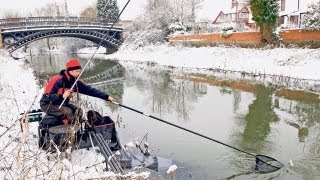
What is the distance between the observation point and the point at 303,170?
7109mm

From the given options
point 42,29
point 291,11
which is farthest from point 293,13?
point 42,29

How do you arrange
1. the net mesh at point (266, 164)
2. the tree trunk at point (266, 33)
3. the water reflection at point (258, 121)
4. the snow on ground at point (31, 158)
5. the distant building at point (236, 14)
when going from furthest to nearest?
the distant building at point (236, 14) < the tree trunk at point (266, 33) < the water reflection at point (258, 121) < the net mesh at point (266, 164) < the snow on ground at point (31, 158)

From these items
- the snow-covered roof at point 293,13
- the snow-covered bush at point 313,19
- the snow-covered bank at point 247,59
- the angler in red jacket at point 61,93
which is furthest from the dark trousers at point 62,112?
the snow-covered roof at point 293,13

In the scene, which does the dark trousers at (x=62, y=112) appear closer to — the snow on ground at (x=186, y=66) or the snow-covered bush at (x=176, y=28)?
the snow on ground at (x=186, y=66)

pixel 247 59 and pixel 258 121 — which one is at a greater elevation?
pixel 247 59

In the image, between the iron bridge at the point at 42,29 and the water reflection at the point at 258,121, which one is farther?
the iron bridge at the point at 42,29

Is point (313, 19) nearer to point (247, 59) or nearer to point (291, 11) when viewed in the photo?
point (247, 59)

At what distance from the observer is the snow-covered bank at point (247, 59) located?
19.3m

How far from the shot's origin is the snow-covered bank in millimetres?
19312

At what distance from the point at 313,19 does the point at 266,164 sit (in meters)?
18.7

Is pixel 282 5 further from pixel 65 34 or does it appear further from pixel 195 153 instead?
pixel 195 153

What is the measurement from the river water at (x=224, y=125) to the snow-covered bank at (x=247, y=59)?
299cm

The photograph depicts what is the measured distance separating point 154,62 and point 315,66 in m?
16.2

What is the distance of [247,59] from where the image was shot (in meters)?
24.1
